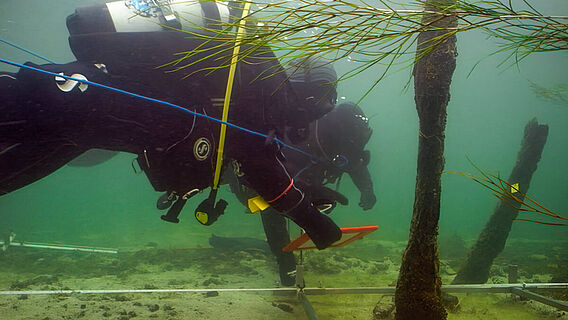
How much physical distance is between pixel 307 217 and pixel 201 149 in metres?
1.06

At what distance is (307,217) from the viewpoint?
2.86 metres

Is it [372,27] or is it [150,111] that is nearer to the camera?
[372,27]

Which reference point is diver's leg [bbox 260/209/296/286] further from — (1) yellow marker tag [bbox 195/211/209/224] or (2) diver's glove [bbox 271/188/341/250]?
(1) yellow marker tag [bbox 195/211/209/224]

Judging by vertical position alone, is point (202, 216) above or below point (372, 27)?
below

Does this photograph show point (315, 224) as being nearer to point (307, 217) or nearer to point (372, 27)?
point (307, 217)

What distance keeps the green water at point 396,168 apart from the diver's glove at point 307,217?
120 centimetres

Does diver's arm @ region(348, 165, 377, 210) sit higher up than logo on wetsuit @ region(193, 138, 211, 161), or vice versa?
logo on wetsuit @ region(193, 138, 211, 161)

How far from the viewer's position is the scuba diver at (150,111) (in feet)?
7.39

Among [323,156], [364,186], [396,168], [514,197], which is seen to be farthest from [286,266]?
[396,168]

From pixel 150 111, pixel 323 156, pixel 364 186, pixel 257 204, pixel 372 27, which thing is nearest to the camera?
pixel 372 27

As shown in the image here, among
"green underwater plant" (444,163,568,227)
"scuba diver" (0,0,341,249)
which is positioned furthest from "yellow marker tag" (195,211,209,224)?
"green underwater plant" (444,163,568,227)

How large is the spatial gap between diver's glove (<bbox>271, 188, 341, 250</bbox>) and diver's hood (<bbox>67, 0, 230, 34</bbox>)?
4.82 feet

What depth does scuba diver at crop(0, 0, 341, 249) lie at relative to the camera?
225cm

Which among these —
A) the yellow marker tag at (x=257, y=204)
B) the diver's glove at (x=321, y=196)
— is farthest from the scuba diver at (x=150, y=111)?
the diver's glove at (x=321, y=196)
